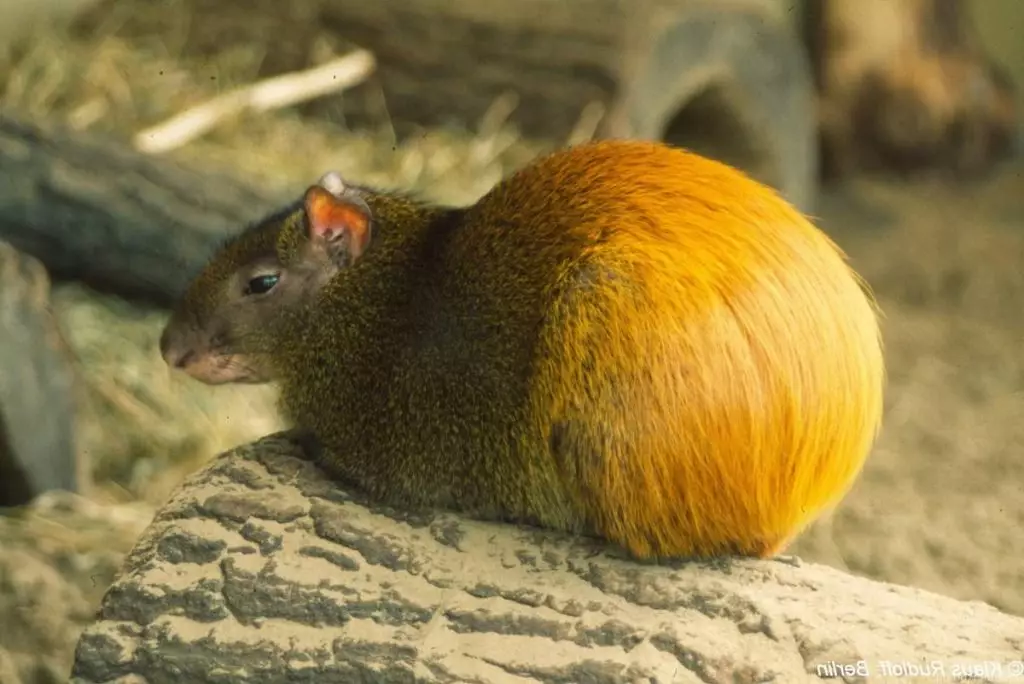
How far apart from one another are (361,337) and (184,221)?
1467mm

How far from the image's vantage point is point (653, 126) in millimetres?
4363

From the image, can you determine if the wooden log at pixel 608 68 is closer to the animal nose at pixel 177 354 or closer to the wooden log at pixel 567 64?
the wooden log at pixel 567 64

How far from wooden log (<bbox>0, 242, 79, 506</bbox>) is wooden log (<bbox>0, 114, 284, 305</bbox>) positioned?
0.21m

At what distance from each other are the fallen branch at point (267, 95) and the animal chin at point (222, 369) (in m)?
1.99

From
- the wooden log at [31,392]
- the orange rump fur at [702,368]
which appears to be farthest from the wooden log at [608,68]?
the orange rump fur at [702,368]

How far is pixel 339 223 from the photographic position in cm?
237

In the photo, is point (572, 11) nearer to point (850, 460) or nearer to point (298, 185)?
point (298, 185)

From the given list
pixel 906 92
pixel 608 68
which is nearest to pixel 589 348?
pixel 608 68

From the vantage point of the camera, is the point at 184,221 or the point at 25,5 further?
the point at 25,5

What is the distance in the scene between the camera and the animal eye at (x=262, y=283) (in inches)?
95.4

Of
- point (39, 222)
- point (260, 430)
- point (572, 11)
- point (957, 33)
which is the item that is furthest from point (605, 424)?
point (957, 33)

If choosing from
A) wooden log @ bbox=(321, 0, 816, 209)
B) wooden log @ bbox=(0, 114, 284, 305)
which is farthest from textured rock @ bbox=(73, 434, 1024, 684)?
wooden log @ bbox=(321, 0, 816, 209)

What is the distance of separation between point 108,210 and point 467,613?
2195mm

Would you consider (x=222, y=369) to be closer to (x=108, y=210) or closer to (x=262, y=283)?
(x=262, y=283)
